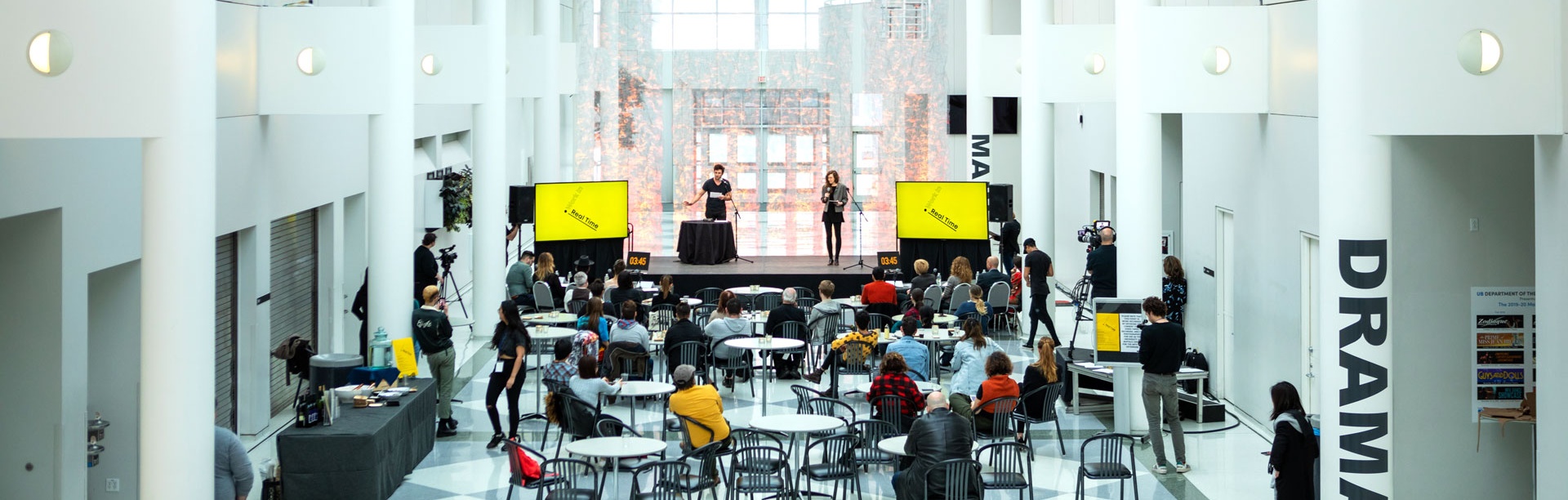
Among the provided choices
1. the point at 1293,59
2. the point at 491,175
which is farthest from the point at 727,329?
the point at 1293,59

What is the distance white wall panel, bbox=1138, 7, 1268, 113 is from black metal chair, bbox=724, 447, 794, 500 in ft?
14.1

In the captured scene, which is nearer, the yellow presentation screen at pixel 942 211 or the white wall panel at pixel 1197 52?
the white wall panel at pixel 1197 52

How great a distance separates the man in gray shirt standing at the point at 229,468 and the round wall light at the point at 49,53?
2242mm

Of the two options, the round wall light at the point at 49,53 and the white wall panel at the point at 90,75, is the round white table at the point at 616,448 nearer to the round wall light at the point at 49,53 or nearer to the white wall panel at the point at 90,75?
the white wall panel at the point at 90,75

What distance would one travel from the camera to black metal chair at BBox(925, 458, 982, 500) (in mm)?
7613

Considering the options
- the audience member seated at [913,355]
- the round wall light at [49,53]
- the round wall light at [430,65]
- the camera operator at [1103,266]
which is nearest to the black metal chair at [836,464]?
the audience member seated at [913,355]

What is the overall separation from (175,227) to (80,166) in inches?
58.2

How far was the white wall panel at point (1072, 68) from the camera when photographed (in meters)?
13.5

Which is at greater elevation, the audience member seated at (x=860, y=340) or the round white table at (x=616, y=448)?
the audience member seated at (x=860, y=340)

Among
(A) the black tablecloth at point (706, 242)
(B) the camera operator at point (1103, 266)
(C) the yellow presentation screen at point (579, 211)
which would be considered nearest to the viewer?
(B) the camera operator at point (1103, 266)

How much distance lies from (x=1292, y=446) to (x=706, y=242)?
1361 cm

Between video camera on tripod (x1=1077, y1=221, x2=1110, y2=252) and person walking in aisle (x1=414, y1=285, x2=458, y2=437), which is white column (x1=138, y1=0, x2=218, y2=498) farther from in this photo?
video camera on tripod (x1=1077, y1=221, x2=1110, y2=252)

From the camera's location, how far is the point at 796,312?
13266 millimetres

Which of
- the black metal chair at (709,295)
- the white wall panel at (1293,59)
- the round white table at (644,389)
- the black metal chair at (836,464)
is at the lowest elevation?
the black metal chair at (836,464)
